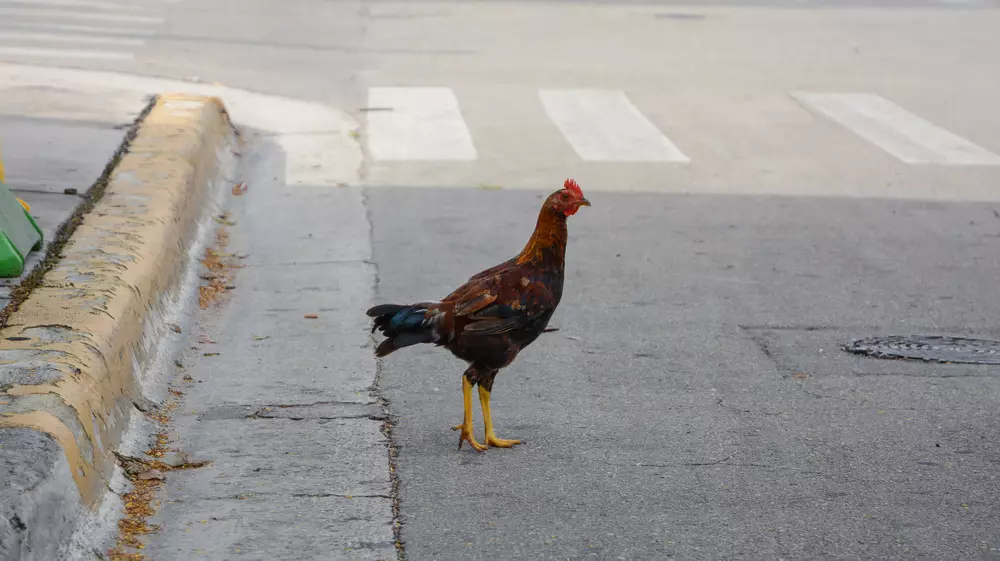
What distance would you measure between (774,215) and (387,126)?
4.40 meters

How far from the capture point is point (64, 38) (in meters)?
16.3

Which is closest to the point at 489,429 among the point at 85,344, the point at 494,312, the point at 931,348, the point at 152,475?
the point at 494,312

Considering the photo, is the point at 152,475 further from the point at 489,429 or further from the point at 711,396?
the point at 711,396

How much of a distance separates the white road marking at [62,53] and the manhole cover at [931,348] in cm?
1129

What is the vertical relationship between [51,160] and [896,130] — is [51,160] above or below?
above

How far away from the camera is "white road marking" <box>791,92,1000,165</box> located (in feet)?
37.8

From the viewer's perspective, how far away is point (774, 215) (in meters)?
9.43

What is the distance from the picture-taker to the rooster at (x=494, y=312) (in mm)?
5008

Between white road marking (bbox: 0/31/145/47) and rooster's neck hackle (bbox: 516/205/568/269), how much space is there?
40.9 ft

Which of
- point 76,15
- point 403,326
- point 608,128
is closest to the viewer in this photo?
point 403,326

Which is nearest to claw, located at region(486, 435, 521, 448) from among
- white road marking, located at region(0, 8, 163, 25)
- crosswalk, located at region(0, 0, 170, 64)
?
crosswalk, located at region(0, 0, 170, 64)

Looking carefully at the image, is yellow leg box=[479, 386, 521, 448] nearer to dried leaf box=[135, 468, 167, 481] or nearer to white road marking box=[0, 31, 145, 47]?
dried leaf box=[135, 468, 167, 481]

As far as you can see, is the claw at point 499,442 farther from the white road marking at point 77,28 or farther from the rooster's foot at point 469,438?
the white road marking at point 77,28

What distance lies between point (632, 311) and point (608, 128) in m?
5.38
